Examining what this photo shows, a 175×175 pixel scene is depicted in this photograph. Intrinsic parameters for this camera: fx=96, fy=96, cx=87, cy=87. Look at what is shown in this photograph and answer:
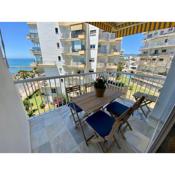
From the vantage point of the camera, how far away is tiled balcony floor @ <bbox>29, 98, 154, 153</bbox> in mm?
1583

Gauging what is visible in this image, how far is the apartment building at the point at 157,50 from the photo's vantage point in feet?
37.9

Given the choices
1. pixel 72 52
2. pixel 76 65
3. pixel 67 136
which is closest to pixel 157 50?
pixel 76 65

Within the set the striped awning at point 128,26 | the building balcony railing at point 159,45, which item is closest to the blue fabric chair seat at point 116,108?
the striped awning at point 128,26

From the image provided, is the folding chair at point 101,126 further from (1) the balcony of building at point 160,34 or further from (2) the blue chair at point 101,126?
(1) the balcony of building at point 160,34

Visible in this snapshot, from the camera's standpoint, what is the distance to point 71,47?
11.0 metres

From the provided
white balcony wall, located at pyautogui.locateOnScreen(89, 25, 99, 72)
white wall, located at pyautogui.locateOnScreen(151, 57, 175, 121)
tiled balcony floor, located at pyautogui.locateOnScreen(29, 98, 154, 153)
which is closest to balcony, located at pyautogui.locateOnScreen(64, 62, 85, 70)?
white balcony wall, located at pyautogui.locateOnScreen(89, 25, 99, 72)

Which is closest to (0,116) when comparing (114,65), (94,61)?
(94,61)

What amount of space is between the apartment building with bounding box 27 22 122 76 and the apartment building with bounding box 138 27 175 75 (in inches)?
211

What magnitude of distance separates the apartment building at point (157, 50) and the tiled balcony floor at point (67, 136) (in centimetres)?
1094

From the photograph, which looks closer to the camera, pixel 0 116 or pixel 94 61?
pixel 0 116

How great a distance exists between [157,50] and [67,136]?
16840 mm

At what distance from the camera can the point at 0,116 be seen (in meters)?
0.92
